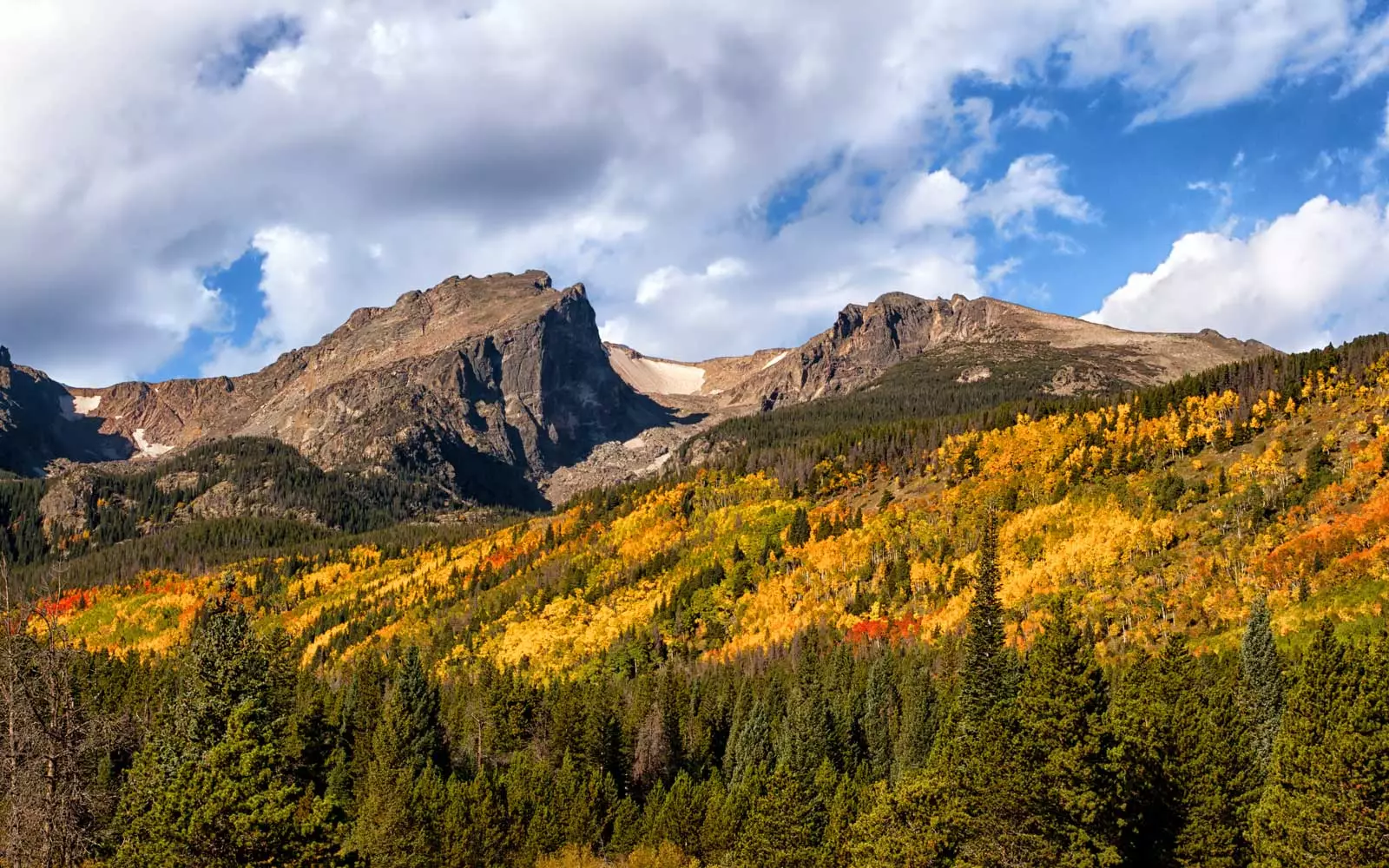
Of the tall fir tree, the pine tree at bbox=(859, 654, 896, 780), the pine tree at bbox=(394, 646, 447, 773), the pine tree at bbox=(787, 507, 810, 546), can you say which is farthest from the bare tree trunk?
the pine tree at bbox=(787, 507, 810, 546)

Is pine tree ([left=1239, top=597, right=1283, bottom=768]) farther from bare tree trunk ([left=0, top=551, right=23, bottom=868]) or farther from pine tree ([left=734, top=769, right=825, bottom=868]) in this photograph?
bare tree trunk ([left=0, top=551, right=23, bottom=868])

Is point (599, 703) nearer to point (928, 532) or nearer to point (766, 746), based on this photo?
point (766, 746)

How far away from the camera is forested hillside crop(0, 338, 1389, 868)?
35.2 meters

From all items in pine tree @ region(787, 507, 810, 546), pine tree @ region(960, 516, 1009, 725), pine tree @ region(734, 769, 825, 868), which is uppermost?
pine tree @ region(787, 507, 810, 546)

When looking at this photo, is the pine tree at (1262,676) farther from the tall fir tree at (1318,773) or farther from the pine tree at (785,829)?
the pine tree at (785,829)

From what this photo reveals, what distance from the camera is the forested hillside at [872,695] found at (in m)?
35.2

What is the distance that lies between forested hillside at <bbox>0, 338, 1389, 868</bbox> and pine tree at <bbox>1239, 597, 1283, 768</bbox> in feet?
1.51

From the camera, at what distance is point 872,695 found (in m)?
104

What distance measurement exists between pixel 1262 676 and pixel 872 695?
38.6 m

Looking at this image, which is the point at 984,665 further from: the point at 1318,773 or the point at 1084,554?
the point at 1084,554

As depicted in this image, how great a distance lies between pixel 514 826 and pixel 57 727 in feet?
155

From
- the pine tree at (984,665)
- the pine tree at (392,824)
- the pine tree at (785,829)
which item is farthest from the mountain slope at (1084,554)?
the pine tree at (392,824)

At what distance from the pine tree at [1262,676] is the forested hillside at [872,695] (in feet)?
1.51

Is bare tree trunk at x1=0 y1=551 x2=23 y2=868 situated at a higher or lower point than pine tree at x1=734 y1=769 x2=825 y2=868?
higher
